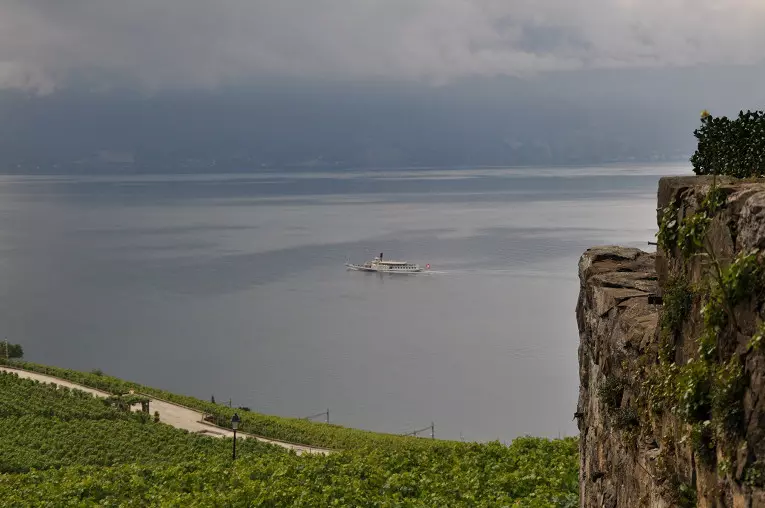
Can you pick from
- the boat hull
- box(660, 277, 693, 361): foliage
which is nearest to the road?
box(660, 277, 693, 361): foliage

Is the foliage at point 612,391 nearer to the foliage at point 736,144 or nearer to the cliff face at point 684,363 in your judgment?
the cliff face at point 684,363

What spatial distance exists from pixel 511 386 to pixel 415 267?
3567 centimetres

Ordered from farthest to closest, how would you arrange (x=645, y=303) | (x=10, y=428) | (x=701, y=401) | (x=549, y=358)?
(x=549, y=358) → (x=10, y=428) → (x=645, y=303) → (x=701, y=401)

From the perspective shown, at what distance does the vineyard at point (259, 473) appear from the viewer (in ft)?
42.6

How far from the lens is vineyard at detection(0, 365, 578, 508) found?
13.0 m

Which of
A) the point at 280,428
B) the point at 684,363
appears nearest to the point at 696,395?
the point at 684,363

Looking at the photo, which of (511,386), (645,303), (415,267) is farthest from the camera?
(415,267)

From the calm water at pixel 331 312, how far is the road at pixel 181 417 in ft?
30.1

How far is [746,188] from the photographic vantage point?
5793 millimetres

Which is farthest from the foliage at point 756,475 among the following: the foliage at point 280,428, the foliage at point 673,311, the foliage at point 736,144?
the foliage at point 280,428

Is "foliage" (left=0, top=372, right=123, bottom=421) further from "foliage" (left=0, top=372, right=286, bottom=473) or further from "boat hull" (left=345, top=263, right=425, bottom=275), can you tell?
"boat hull" (left=345, top=263, right=425, bottom=275)

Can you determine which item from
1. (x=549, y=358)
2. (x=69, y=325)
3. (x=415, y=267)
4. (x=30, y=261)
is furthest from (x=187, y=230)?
(x=549, y=358)

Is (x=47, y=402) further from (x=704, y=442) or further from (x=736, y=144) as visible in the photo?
(x=704, y=442)

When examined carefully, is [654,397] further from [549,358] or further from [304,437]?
[549,358]
